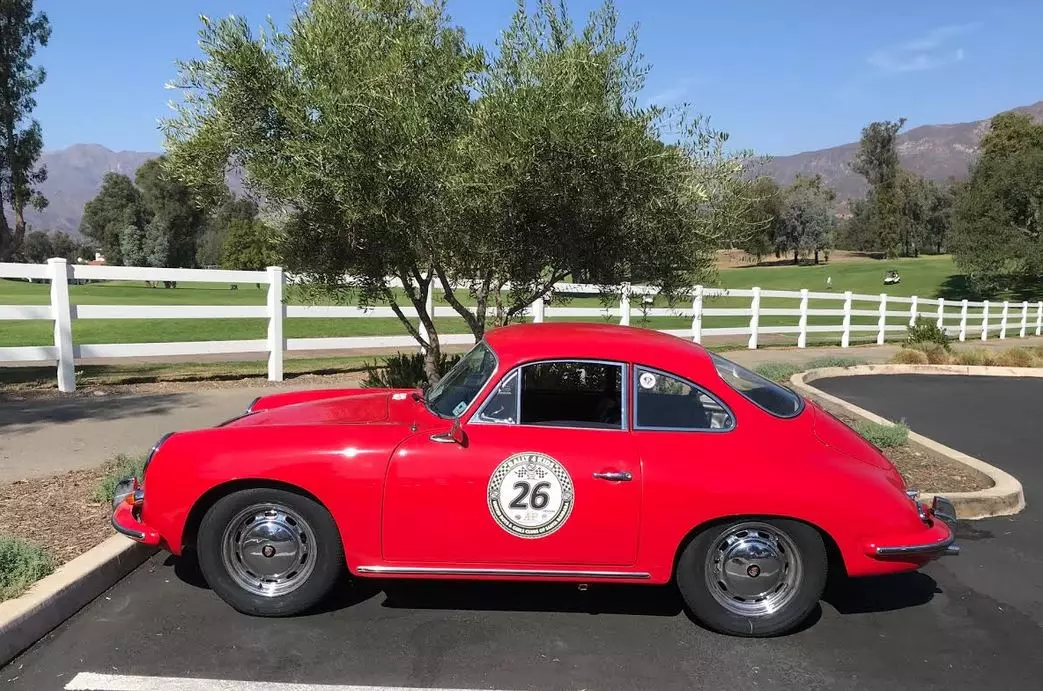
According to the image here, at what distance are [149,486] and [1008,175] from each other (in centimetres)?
5003

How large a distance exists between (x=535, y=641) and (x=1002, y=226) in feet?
158

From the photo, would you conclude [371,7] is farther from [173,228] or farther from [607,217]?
[173,228]

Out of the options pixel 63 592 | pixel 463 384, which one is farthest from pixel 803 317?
pixel 63 592

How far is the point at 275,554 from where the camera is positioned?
3.76 meters

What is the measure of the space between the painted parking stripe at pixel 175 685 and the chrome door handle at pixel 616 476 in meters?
1.18

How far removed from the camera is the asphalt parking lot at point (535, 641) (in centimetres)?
329

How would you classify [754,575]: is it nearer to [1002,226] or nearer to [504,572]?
[504,572]

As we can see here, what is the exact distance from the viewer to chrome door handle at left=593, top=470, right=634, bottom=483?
141 inches

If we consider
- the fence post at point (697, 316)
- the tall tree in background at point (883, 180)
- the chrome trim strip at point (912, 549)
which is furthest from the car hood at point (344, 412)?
the tall tree in background at point (883, 180)

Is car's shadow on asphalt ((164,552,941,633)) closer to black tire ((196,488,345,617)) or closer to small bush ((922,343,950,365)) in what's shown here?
black tire ((196,488,345,617))

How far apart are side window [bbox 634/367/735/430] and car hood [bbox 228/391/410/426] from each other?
47.1 inches

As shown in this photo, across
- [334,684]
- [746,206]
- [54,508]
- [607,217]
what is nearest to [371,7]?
[607,217]

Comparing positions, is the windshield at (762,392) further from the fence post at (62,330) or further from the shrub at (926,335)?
the shrub at (926,335)

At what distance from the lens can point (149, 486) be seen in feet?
12.3
